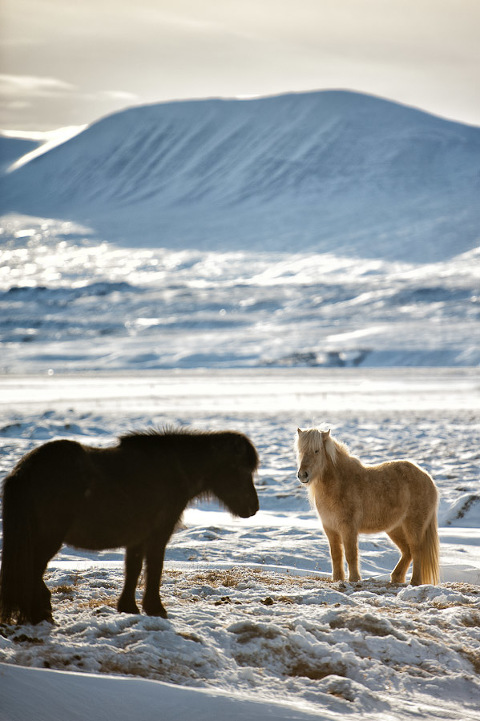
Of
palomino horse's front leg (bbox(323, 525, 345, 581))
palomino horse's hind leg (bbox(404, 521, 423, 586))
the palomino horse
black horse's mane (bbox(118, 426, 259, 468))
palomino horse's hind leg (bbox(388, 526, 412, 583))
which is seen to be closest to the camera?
black horse's mane (bbox(118, 426, 259, 468))

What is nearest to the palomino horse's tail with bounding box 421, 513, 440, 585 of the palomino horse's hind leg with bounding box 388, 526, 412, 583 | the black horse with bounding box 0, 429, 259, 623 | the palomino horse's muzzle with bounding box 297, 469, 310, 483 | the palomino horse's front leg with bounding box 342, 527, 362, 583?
the palomino horse's hind leg with bounding box 388, 526, 412, 583

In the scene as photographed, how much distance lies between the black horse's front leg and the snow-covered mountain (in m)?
101

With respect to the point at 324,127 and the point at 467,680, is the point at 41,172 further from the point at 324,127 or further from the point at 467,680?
the point at 467,680

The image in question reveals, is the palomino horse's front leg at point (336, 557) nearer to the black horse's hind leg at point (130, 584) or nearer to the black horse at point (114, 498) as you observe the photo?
the black horse at point (114, 498)

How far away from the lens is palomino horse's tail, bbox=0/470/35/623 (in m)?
4.70

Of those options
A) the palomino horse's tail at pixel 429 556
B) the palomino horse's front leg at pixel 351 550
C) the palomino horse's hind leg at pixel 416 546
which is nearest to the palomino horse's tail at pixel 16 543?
the palomino horse's front leg at pixel 351 550

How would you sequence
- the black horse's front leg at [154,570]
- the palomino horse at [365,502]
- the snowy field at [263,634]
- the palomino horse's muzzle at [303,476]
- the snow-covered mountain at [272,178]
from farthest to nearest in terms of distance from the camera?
1. the snow-covered mountain at [272,178]
2. the palomino horse at [365,502]
3. the palomino horse's muzzle at [303,476]
4. the black horse's front leg at [154,570]
5. the snowy field at [263,634]

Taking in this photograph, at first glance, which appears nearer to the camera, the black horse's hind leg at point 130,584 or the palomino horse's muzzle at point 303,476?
the black horse's hind leg at point 130,584

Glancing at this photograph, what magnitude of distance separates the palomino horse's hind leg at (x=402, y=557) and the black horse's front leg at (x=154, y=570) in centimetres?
313

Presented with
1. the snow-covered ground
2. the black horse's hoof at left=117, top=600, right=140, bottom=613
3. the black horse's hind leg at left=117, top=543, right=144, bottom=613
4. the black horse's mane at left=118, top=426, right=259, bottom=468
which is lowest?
the black horse's hoof at left=117, top=600, right=140, bottom=613

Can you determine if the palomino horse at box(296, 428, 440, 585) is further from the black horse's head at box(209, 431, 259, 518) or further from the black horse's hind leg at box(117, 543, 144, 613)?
the black horse's hind leg at box(117, 543, 144, 613)

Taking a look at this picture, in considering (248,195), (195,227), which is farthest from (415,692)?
(248,195)

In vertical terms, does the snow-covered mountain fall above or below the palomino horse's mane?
above

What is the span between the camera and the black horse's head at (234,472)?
5.26 m
